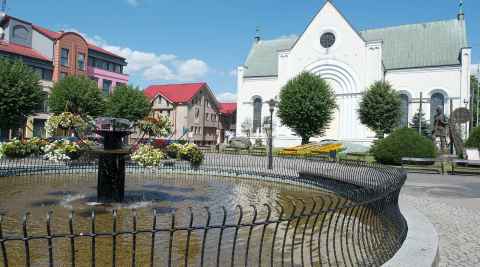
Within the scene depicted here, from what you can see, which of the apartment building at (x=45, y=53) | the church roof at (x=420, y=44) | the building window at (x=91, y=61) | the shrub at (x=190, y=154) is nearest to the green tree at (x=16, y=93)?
the apartment building at (x=45, y=53)

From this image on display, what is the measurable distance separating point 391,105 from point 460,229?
115 ft

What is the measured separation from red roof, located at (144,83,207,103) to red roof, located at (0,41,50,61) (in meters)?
17.2

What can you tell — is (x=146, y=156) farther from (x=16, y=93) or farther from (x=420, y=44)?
(x=420, y=44)

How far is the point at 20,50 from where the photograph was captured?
44.8 meters

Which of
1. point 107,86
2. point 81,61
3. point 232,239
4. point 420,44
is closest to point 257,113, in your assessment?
point 107,86

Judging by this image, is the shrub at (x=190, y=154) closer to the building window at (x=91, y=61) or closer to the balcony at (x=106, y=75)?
the balcony at (x=106, y=75)

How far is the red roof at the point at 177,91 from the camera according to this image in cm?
5947

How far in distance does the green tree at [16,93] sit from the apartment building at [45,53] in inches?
351

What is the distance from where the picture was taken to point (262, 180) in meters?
15.9

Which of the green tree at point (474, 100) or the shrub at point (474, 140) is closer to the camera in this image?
the shrub at point (474, 140)

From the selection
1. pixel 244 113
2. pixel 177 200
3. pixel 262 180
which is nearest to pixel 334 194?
pixel 262 180

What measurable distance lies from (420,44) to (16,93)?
4991 centimetres

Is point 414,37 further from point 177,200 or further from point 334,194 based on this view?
point 177,200

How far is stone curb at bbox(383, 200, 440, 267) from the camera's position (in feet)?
15.4
